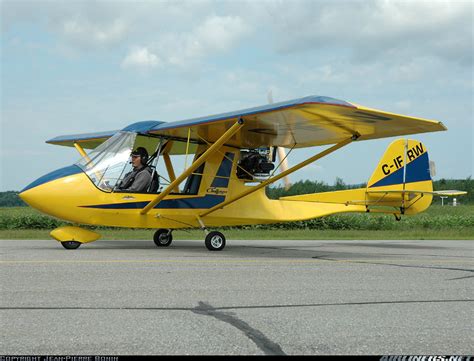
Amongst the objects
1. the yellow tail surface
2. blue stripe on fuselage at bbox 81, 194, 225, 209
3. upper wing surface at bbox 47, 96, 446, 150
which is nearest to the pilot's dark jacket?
blue stripe on fuselage at bbox 81, 194, 225, 209

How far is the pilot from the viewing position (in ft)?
39.0

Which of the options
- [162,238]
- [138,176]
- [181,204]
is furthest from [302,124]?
[162,238]

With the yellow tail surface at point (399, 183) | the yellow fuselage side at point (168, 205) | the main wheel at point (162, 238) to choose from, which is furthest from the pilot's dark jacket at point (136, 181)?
the yellow tail surface at point (399, 183)

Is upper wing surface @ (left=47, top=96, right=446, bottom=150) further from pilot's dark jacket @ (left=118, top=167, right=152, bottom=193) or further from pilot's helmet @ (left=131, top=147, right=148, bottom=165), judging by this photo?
pilot's dark jacket @ (left=118, top=167, right=152, bottom=193)

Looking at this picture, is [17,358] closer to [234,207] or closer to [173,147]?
[234,207]

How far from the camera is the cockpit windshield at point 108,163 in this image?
37.5 feet

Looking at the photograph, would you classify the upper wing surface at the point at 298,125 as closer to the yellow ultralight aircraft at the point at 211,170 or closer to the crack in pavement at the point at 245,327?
the yellow ultralight aircraft at the point at 211,170

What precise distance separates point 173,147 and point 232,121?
12.2 feet

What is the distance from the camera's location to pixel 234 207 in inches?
533

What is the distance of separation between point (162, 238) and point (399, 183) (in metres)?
7.51

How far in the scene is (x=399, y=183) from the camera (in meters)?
16.8

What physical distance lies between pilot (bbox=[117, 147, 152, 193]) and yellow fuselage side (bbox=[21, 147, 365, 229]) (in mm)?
177

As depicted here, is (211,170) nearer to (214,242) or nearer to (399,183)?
(214,242)

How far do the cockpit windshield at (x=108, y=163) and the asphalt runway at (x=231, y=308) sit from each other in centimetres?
262
